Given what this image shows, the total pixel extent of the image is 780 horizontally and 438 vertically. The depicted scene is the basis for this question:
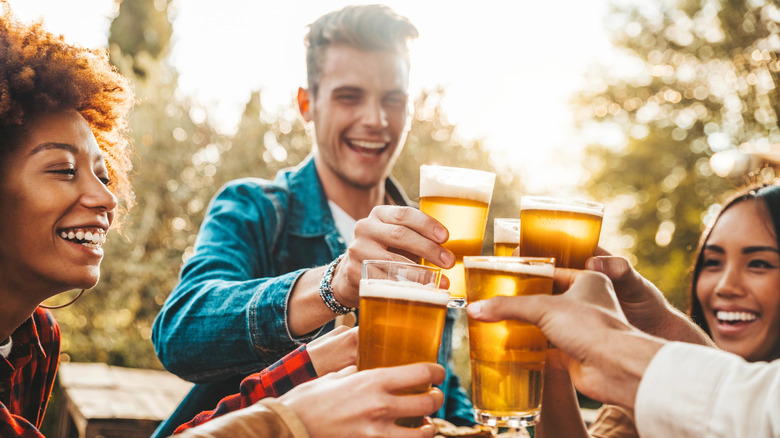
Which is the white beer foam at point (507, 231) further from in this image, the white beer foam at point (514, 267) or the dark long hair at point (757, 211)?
the dark long hair at point (757, 211)

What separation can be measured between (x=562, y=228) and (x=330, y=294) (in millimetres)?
922

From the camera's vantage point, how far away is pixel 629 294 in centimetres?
229

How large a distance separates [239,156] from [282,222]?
753cm

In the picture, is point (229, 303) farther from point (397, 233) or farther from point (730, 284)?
point (730, 284)

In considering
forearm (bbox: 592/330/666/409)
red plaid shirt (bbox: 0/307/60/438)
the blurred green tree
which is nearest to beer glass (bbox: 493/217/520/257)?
forearm (bbox: 592/330/666/409)

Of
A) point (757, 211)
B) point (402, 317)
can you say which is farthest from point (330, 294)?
point (757, 211)

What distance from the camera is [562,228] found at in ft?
6.32

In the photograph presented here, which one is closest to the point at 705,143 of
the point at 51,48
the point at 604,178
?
the point at 604,178

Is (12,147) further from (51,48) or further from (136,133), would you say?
(136,133)

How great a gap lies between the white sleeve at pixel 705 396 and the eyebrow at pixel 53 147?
221 cm

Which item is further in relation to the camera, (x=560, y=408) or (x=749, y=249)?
(x=749, y=249)

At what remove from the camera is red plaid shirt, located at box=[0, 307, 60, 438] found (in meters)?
2.67

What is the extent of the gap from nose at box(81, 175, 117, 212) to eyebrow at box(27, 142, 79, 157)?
0.12 m

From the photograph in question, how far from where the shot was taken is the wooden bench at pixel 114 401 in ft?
13.0
